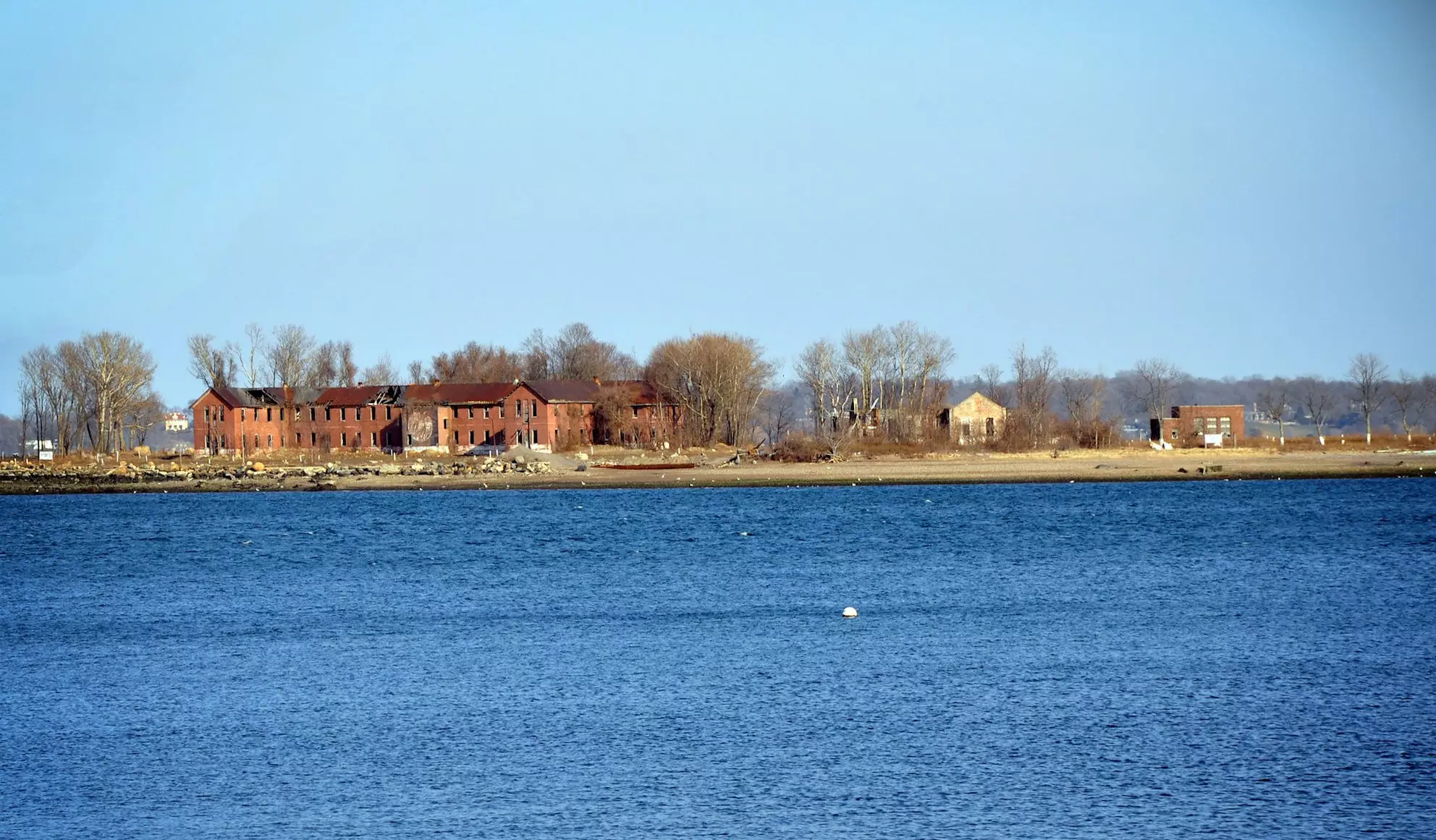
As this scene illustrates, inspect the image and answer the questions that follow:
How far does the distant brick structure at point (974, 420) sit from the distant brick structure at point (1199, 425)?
11.5 metres

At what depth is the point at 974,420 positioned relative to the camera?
112 metres

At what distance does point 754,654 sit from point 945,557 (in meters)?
17.5

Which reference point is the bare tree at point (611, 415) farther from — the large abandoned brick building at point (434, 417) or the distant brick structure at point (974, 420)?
Answer: the distant brick structure at point (974, 420)

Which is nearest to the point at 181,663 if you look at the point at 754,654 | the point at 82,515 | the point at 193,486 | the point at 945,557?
the point at 754,654

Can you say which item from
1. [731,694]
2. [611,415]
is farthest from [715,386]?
[731,694]

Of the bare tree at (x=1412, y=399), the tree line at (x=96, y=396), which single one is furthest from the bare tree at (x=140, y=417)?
the bare tree at (x=1412, y=399)

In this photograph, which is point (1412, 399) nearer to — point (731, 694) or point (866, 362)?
point (866, 362)

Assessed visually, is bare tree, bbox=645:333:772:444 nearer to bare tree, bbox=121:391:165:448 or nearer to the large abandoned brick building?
the large abandoned brick building

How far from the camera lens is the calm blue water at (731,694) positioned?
14.0 m

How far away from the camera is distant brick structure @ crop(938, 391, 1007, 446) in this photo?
101438 millimetres

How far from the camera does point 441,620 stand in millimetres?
27812

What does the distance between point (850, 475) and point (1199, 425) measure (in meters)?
36.1

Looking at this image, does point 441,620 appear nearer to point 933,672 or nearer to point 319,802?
point 933,672

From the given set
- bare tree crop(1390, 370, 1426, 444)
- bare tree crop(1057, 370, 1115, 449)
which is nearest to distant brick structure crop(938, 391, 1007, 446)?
bare tree crop(1057, 370, 1115, 449)
